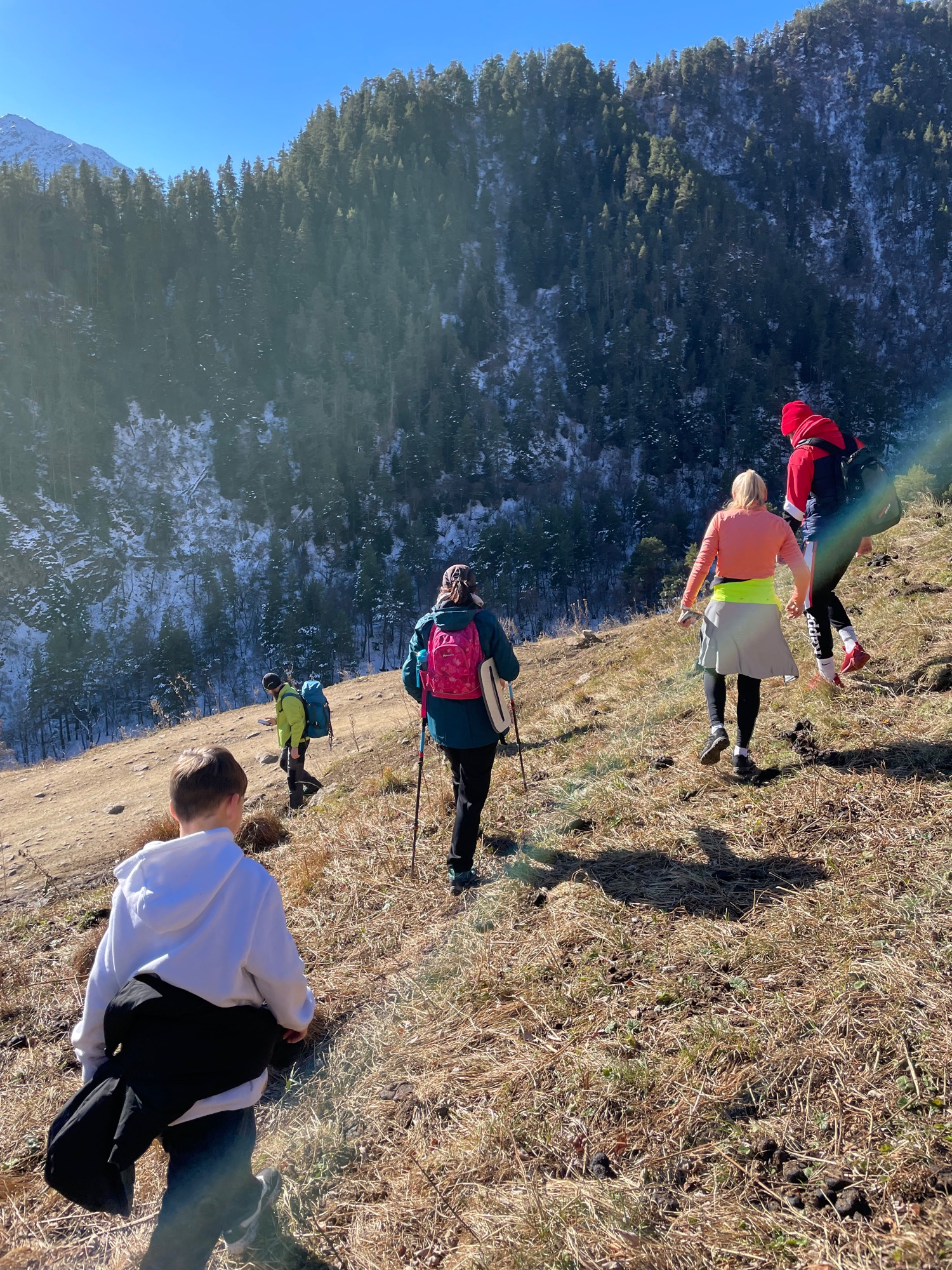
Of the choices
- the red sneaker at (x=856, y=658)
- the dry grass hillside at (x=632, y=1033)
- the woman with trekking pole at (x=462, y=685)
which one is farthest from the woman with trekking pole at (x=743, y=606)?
the woman with trekking pole at (x=462, y=685)

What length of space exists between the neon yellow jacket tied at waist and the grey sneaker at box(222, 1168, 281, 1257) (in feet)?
12.0

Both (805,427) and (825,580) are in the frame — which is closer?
(825,580)

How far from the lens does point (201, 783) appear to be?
6.37 feet

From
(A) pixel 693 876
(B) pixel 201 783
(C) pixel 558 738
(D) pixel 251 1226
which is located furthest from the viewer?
(C) pixel 558 738

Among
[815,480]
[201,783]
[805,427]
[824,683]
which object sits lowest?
[824,683]

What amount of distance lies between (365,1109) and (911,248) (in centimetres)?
15950

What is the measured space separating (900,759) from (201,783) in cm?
388

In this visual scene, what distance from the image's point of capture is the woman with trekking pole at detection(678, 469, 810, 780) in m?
4.08

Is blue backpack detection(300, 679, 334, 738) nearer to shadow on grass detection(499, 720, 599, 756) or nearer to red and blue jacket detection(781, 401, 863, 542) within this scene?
shadow on grass detection(499, 720, 599, 756)

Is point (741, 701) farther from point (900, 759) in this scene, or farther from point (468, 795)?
point (468, 795)

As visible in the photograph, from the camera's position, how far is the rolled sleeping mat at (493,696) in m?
4.00

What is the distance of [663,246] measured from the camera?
333ft

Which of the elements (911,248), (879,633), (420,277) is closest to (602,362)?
(420,277)

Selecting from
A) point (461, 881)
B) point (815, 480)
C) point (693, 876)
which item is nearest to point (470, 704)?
point (461, 881)
